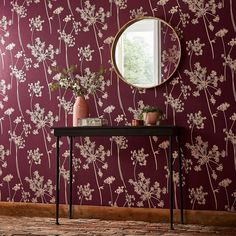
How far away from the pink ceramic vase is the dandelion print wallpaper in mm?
151

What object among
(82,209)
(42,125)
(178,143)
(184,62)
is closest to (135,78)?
(184,62)

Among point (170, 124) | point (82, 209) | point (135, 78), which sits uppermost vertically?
point (135, 78)

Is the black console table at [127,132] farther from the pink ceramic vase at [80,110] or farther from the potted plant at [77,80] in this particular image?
the potted plant at [77,80]

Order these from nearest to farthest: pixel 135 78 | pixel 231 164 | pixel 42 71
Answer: pixel 231 164 < pixel 135 78 < pixel 42 71

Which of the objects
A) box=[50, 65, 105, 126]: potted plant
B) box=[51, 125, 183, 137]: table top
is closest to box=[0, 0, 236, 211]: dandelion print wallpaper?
box=[50, 65, 105, 126]: potted plant

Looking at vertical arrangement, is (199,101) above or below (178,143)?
above

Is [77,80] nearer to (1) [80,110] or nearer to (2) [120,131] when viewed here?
(1) [80,110]

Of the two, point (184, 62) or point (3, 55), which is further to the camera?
point (3, 55)

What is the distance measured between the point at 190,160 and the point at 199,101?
0.52 meters

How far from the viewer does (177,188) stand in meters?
3.86

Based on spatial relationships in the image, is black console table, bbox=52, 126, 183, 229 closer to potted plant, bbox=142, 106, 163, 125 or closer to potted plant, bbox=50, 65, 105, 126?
potted plant, bbox=142, 106, 163, 125

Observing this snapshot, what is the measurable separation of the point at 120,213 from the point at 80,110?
39.5 inches

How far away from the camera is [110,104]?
160 inches

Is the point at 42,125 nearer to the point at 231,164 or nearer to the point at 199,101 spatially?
the point at 199,101
